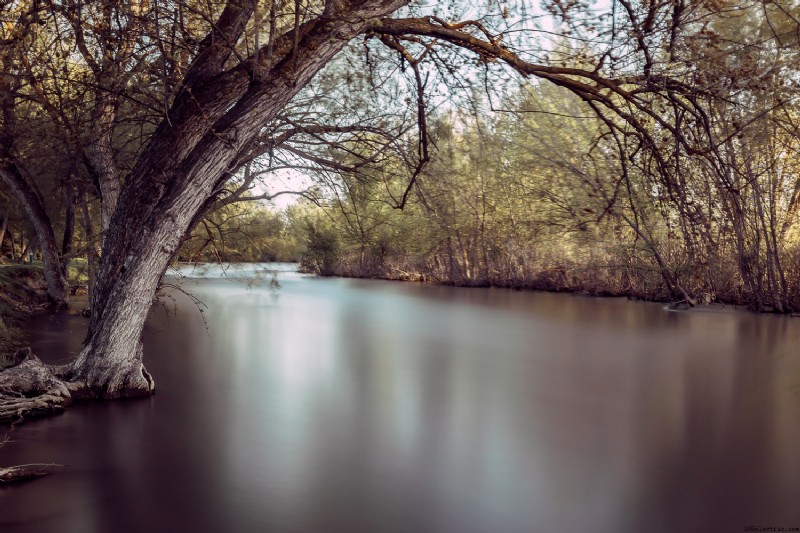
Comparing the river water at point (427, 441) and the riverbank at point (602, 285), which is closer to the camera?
the river water at point (427, 441)

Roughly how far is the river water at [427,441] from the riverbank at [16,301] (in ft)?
1.42

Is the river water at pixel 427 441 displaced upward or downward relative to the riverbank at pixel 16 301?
downward

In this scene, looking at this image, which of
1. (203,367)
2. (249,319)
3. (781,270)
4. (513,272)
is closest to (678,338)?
(781,270)

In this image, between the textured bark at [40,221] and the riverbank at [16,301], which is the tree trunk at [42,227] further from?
the riverbank at [16,301]

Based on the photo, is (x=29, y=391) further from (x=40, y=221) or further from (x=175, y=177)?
(x=40, y=221)

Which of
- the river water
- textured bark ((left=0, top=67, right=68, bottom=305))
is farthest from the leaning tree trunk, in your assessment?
textured bark ((left=0, top=67, right=68, bottom=305))

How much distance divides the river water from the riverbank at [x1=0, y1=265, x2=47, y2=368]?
433mm

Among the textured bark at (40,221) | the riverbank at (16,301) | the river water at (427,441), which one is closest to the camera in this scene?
the river water at (427,441)

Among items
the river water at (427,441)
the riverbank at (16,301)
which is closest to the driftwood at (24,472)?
the river water at (427,441)

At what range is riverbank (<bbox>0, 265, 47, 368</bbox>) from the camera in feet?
23.1

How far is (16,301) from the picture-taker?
10.9 metres

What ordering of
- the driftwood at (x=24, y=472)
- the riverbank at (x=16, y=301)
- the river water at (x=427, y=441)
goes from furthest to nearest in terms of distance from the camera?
the riverbank at (x=16, y=301) < the driftwood at (x=24, y=472) < the river water at (x=427, y=441)

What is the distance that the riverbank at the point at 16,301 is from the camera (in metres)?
7.04

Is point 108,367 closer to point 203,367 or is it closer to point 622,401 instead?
point 203,367
